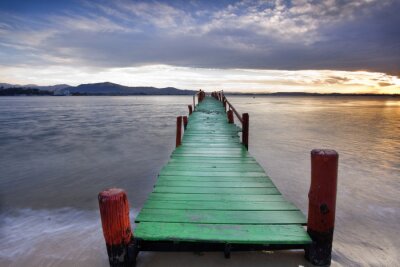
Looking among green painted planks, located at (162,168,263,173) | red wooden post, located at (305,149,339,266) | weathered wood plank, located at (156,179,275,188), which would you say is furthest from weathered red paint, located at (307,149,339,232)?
green painted planks, located at (162,168,263,173)

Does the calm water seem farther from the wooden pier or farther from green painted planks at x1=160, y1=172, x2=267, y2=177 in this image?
green painted planks at x1=160, y1=172, x2=267, y2=177

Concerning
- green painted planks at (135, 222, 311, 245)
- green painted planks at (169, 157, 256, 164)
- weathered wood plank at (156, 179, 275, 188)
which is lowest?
green painted planks at (135, 222, 311, 245)

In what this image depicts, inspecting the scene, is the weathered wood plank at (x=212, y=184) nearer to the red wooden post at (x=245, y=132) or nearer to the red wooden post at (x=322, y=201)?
the red wooden post at (x=322, y=201)

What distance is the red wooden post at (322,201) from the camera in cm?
323

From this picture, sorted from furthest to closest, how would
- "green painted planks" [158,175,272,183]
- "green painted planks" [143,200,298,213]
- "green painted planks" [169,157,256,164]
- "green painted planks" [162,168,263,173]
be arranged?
"green painted planks" [169,157,256,164] < "green painted planks" [162,168,263,173] < "green painted planks" [158,175,272,183] < "green painted planks" [143,200,298,213]

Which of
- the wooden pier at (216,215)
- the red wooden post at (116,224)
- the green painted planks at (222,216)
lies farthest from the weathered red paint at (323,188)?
the red wooden post at (116,224)

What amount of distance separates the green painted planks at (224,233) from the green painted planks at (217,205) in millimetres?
511

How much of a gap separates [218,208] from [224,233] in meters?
0.73

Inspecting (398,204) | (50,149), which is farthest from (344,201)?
(50,149)

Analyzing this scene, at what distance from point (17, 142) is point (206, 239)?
19864 mm

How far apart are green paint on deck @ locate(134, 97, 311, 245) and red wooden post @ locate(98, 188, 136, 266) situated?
0.28 metres

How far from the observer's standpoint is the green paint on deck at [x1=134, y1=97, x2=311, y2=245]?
3.46 meters

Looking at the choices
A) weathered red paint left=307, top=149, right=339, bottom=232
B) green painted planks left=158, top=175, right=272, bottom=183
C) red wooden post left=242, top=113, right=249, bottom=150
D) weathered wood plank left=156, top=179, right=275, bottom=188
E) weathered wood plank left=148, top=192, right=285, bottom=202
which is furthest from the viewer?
red wooden post left=242, top=113, right=249, bottom=150

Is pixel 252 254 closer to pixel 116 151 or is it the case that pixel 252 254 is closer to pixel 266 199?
pixel 266 199
